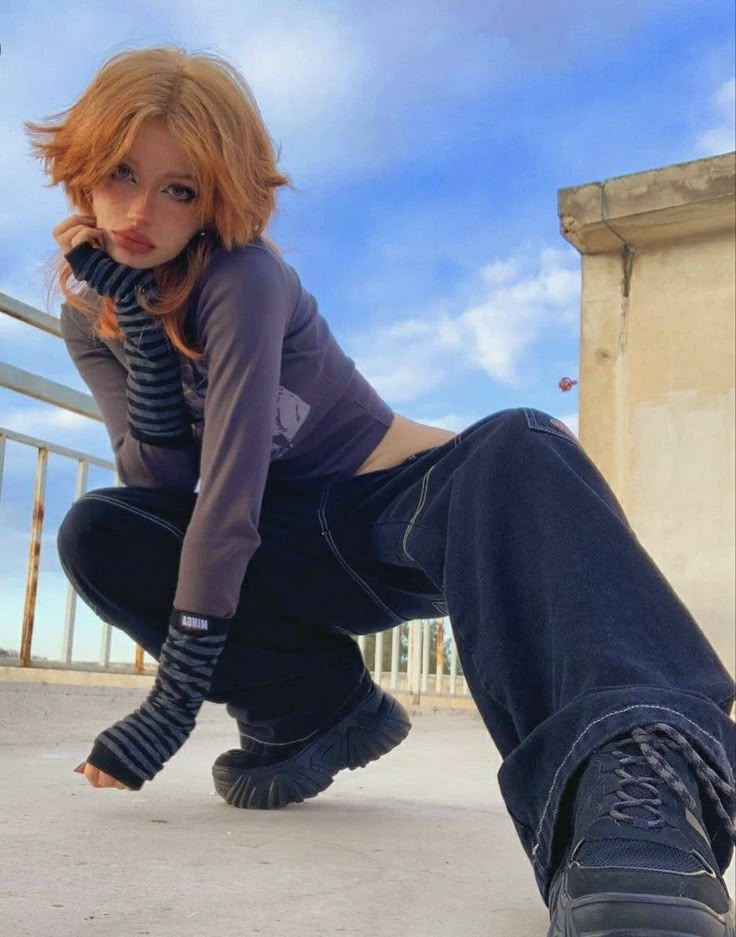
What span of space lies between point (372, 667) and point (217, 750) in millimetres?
3089

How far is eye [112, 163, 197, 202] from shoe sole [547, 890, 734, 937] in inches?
36.9

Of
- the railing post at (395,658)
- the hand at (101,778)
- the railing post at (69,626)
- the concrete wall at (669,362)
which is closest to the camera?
the hand at (101,778)

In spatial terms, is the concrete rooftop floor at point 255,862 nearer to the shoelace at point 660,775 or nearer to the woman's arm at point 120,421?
the shoelace at point 660,775

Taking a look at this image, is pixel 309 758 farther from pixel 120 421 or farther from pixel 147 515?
pixel 120 421

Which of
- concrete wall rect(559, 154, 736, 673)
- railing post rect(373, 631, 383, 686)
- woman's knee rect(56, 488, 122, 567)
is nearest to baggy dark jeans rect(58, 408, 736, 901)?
woman's knee rect(56, 488, 122, 567)

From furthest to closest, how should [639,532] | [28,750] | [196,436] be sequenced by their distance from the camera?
[639,532], [28,750], [196,436]

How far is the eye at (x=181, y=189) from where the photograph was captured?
124 centimetres

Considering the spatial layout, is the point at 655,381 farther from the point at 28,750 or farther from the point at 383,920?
the point at 383,920

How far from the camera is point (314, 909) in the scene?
2.85 feet

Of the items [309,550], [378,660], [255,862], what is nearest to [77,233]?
[309,550]

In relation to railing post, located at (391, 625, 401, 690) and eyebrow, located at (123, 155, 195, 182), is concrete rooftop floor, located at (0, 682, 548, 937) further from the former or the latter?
railing post, located at (391, 625, 401, 690)

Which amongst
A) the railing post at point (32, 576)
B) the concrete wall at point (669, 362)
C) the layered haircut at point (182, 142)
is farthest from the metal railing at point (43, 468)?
the layered haircut at point (182, 142)

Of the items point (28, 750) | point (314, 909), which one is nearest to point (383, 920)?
point (314, 909)

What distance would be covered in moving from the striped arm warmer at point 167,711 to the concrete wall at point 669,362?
2833mm
